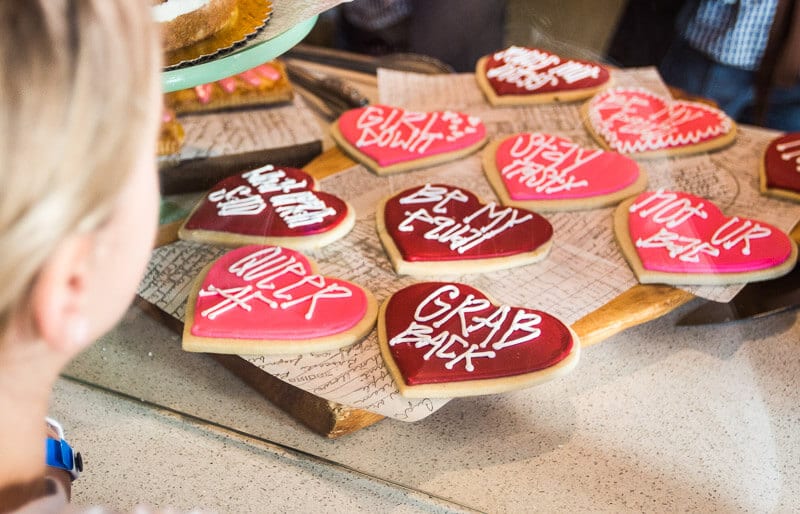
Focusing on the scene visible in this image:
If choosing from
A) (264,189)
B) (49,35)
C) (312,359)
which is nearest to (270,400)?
(312,359)

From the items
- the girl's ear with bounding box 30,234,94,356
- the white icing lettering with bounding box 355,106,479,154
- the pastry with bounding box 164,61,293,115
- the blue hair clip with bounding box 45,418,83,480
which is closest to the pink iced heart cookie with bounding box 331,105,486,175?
the white icing lettering with bounding box 355,106,479,154

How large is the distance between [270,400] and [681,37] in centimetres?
58

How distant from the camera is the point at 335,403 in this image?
0.72 metres

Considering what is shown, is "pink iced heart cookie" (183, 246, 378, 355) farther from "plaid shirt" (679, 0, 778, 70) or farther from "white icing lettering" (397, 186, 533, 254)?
"plaid shirt" (679, 0, 778, 70)

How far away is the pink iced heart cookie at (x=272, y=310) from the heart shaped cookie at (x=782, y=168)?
0.49 m

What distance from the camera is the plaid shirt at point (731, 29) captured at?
2.70ft

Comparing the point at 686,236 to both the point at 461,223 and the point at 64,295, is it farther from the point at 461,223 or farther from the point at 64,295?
the point at 64,295

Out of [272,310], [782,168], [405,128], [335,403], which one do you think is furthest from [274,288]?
[782,168]

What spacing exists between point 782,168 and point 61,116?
0.84 meters

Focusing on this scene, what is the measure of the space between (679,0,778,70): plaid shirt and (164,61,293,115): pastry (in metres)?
0.51

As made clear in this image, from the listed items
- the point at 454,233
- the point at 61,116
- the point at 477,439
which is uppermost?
the point at 61,116

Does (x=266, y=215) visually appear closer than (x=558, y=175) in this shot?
Yes

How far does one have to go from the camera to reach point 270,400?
0.79 meters

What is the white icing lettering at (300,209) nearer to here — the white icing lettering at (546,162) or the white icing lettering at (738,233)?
the white icing lettering at (546,162)
